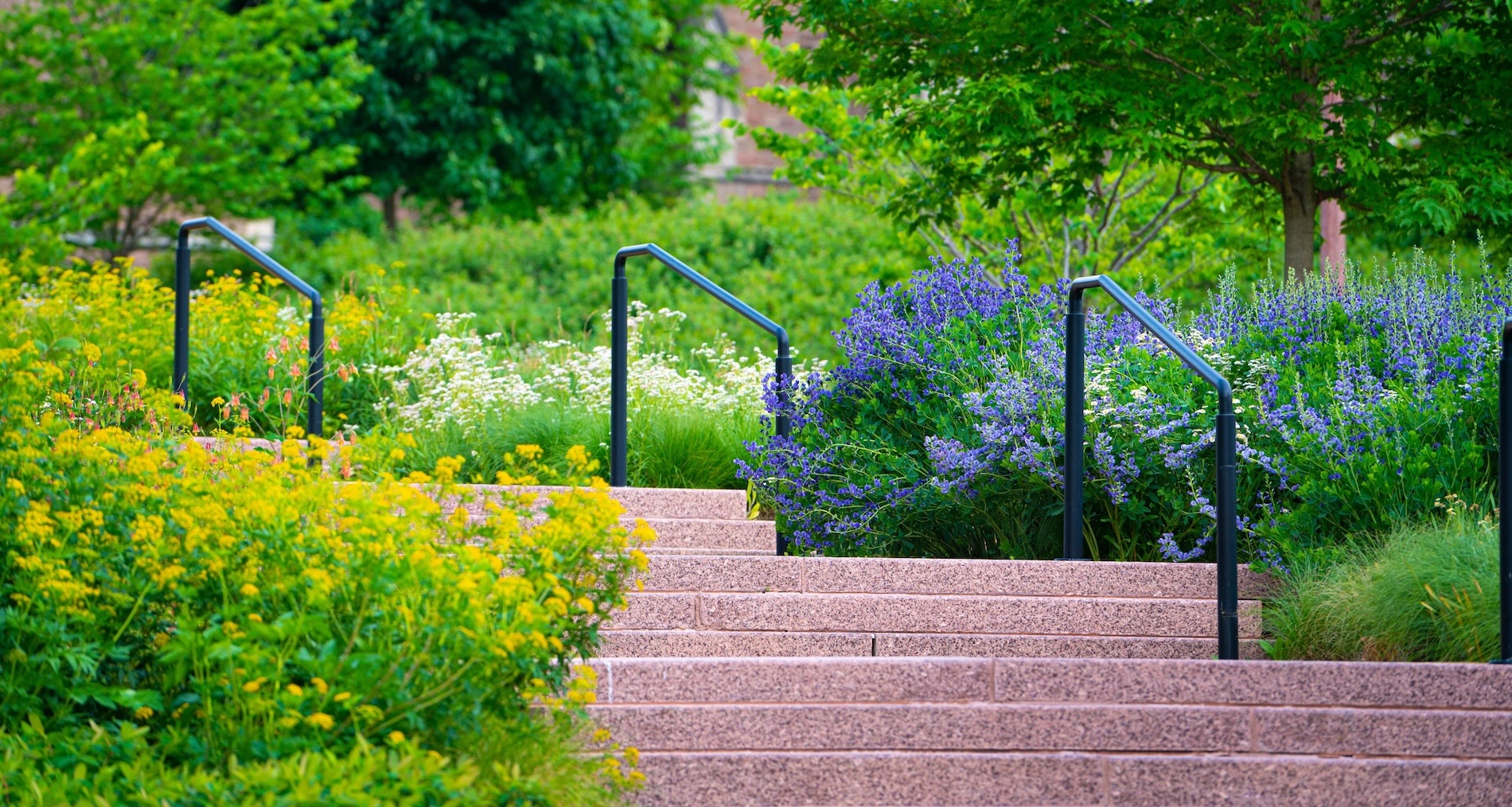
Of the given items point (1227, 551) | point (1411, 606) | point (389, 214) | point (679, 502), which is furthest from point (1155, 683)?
point (389, 214)

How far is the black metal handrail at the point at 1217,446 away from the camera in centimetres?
546

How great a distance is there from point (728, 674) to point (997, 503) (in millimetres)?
2209

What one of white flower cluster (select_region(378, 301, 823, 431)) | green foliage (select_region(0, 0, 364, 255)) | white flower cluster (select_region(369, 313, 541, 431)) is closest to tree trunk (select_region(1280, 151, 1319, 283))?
white flower cluster (select_region(378, 301, 823, 431))

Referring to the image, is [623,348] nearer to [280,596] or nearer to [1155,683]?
[280,596]

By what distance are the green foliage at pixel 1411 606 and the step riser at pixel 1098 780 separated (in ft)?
2.44

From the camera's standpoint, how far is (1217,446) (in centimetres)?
559

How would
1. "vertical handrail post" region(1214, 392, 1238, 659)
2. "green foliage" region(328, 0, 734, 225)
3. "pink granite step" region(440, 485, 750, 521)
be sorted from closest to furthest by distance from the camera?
"vertical handrail post" region(1214, 392, 1238, 659) < "pink granite step" region(440, 485, 750, 521) < "green foliage" region(328, 0, 734, 225)

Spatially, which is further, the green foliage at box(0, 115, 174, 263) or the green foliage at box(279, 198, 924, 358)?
the green foliage at box(279, 198, 924, 358)

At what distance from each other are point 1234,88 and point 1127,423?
2.79m

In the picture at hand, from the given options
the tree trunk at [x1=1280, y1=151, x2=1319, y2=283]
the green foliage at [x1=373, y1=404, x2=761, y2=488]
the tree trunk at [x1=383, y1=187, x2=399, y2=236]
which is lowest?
the green foliage at [x1=373, y1=404, x2=761, y2=488]

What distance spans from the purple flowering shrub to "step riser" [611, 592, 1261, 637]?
0.50 m

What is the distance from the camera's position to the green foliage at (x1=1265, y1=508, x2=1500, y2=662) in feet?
17.4

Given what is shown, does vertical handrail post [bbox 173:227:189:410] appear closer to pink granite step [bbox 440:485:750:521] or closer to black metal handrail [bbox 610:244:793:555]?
pink granite step [bbox 440:485:750:521]

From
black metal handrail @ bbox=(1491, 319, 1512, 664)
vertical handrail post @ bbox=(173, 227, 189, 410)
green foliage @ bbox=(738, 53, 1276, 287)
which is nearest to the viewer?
black metal handrail @ bbox=(1491, 319, 1512, 664)
